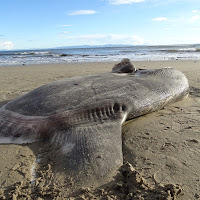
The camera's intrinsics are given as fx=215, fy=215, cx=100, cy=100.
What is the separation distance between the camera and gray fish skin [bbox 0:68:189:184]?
229cm

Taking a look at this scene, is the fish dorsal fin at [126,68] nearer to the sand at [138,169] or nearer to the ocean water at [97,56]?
the sand at [138,169]

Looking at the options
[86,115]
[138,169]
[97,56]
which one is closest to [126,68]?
[86,115]

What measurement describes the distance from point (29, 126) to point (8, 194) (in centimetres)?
108

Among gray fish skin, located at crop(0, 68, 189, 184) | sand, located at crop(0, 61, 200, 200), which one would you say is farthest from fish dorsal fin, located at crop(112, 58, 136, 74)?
sand, located at crop(0, 61, 200, 200)

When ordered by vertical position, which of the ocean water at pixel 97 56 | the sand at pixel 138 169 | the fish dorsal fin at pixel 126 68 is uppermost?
the fish dorsal fin at pixel 126 68

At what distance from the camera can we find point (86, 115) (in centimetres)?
293

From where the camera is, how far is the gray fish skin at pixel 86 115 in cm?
Result: 229

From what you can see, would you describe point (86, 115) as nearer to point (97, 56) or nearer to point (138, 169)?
point (138, 169)

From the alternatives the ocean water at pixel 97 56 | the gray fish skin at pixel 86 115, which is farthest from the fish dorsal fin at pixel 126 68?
the ocean water at pixel 97 56

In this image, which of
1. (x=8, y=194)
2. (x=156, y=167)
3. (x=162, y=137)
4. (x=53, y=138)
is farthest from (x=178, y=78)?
(x=8, y=194)

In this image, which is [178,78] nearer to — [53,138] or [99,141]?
[99,141]

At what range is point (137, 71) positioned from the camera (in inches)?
179

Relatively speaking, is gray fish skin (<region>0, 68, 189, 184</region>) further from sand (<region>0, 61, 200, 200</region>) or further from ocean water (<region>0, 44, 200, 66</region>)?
ocean water (<region>0, 44, 200, 66</region>)

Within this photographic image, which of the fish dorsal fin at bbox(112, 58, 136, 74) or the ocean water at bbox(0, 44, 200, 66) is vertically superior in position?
the fish dorsal fin at bbox(112, 58, 136, 74)
